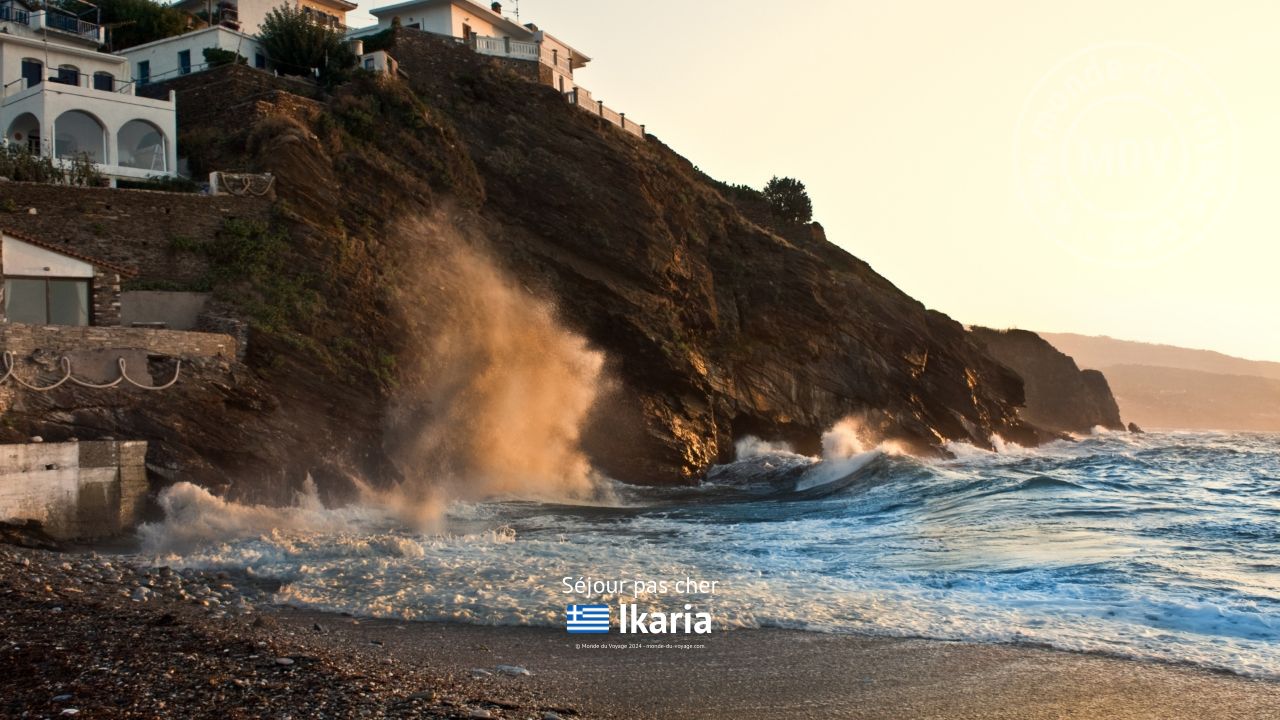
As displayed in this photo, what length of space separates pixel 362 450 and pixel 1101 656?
1949cm

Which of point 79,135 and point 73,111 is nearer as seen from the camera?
point 73,111

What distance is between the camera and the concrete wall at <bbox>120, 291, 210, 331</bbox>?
2439cm

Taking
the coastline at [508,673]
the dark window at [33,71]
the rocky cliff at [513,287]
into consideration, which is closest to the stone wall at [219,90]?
the rocky cliff at [513,287]

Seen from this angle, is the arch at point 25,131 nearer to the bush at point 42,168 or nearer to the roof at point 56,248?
the bush at point 42,168

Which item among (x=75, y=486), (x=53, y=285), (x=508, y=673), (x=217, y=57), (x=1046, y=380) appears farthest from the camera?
(x=1046, y=380)

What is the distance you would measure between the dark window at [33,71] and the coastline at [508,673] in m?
29.7

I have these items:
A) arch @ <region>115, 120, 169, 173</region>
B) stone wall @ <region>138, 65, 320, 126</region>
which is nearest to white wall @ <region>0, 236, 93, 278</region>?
arch @ <region>115, 120, 169, 173</region>

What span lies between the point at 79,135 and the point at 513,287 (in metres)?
14.7

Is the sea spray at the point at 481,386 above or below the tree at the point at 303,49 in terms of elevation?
below

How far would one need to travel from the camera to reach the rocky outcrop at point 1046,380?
7600cm

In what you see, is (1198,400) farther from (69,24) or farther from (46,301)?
(46,301)

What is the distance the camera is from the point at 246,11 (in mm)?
44750

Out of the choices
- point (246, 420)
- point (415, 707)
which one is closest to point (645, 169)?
point (246, 420)

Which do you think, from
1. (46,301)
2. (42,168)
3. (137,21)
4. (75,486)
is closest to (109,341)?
(46,301)
